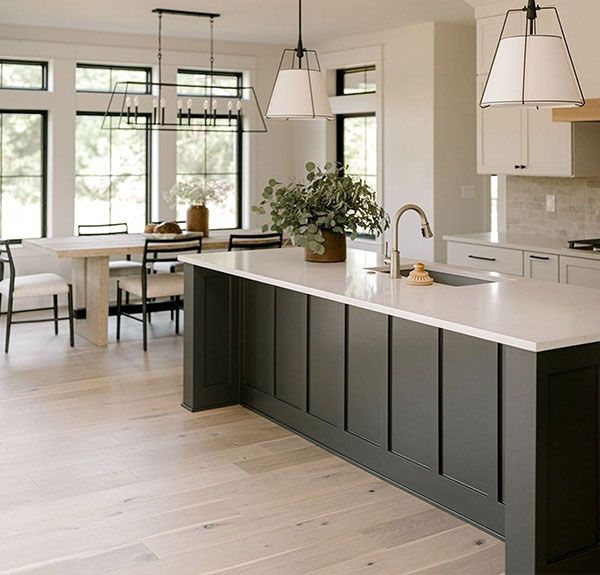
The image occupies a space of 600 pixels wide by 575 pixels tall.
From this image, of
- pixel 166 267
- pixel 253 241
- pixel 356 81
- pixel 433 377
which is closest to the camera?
pixel 433 377

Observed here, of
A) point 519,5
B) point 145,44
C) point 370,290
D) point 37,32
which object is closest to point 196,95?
point 145,44

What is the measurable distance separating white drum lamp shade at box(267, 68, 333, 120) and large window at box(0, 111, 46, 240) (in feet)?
15.1

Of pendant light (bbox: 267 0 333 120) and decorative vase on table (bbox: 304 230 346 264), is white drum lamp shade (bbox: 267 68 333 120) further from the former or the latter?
decorative vase on table (bbox: 304 230 346 264)

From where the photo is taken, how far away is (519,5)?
20.8 ft

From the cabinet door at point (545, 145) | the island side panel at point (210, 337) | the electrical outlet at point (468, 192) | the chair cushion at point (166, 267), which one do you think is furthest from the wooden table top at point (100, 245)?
the cabinet door at point (545, 145)

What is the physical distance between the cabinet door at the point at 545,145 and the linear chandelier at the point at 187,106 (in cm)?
289

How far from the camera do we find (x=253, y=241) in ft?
24.4

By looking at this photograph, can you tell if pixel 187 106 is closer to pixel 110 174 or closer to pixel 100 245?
pixel 110 174

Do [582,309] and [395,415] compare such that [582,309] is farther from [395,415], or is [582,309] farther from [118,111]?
[118,111]

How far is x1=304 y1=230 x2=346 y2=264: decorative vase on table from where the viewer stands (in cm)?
486

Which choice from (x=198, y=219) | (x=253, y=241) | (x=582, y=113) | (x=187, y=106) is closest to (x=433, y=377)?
(x=582, y=113)

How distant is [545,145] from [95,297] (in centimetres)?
353

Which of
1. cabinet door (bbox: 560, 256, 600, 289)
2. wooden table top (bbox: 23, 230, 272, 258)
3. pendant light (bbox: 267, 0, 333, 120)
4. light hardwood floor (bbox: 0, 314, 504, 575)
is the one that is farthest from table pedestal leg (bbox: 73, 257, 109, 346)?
cabinet door (bbox: 560, 256, 600, 289)

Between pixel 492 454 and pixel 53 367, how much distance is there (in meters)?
3.75
